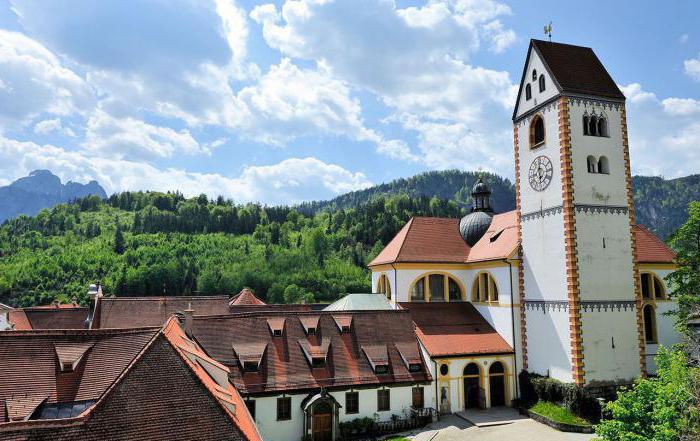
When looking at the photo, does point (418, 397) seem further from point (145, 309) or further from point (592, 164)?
point (145, 309)

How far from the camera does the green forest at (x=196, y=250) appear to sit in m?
97.5

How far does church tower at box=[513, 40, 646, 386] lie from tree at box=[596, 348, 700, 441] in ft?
32.0

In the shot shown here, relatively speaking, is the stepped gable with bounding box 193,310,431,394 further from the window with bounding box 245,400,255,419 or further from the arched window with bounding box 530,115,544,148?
the arched window with bounding box 530,115,544,148

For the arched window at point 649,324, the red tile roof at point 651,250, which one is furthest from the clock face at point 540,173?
the arched window at point 649,324

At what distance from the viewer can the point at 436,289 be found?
3431 centimetres

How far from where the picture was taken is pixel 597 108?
27422 millimetres

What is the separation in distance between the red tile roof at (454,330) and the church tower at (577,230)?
7.34 feet

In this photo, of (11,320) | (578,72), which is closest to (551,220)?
(578,72)

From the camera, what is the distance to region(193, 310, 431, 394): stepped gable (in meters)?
24.0

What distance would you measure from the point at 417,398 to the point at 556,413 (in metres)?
6.93

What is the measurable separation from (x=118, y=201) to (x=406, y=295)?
18474cm

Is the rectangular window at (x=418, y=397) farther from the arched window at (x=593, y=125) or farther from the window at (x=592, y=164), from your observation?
the arched window at (x=593, y=125)

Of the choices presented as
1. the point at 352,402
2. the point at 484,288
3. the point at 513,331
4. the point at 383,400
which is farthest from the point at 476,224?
the point at 352,402

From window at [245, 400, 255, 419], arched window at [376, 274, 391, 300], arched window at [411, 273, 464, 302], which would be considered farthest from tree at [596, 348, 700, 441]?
arched window at [376, 274, 391, 300]
